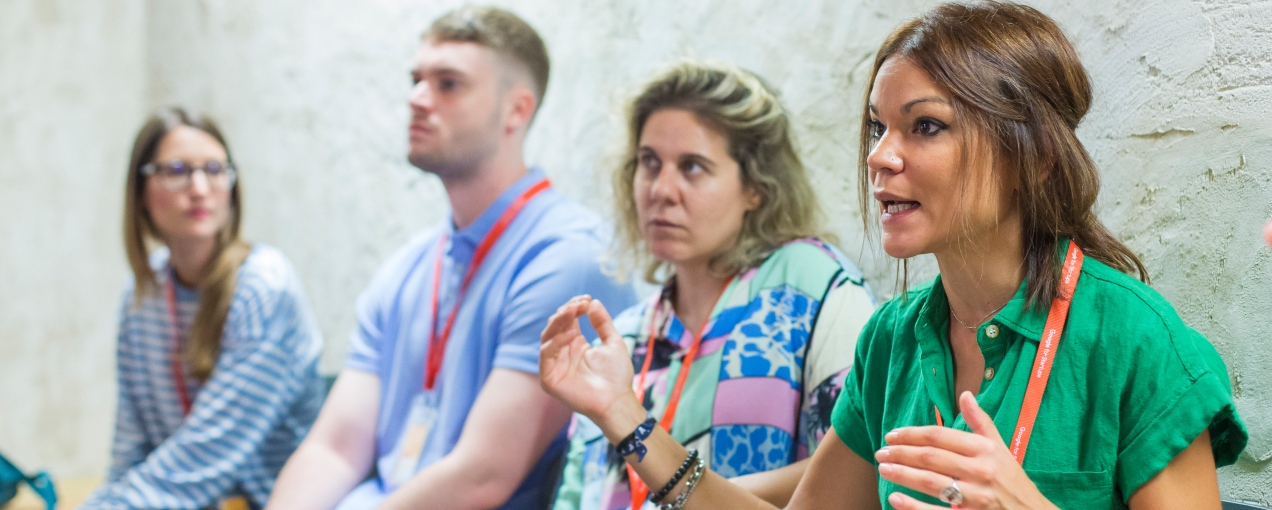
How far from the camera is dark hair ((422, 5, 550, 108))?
9.41 ft

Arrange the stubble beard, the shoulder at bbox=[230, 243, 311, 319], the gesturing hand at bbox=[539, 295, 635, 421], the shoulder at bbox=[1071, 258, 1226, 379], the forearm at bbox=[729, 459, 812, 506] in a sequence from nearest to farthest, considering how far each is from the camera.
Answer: the shoulder at bbox=[1071, 258, 1226, 379], the gesturing hand at bbox=[539, 295, 635, 421], the forearm at bbox=[729, 459, 812, 506], the stubble beard, the shoulder at bbox=[230, 243, 311, 319]

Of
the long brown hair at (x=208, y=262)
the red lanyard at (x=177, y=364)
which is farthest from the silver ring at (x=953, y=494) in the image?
the red lanyard at (x=177, y=364)

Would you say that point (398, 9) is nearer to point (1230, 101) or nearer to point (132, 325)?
point (132, 325)

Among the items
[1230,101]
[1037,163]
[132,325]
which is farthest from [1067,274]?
[132,325]

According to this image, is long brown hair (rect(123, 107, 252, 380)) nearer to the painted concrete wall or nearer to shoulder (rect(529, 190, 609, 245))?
the painted concrete wall

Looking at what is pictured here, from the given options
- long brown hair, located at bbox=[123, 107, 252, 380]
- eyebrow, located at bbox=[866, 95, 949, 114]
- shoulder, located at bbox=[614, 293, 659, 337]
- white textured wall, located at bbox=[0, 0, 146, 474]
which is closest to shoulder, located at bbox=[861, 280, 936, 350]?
eyebrow, located at bbox=[866, 95, 949, 114]

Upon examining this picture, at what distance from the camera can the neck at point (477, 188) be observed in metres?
2.80

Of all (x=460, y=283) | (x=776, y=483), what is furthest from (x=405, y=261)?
(x=776, y=483)

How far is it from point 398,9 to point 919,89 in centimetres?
287

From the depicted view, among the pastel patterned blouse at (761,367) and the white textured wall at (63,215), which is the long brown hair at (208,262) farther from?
the white textured wall at (63,215)

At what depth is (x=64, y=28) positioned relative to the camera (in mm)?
4680

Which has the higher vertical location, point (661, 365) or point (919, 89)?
point (919, 89)

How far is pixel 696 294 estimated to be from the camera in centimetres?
219

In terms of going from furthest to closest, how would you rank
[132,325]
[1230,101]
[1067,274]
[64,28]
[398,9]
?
[64,28] → [398,9] → [132,325] → [1230,101] → [1067,274]
